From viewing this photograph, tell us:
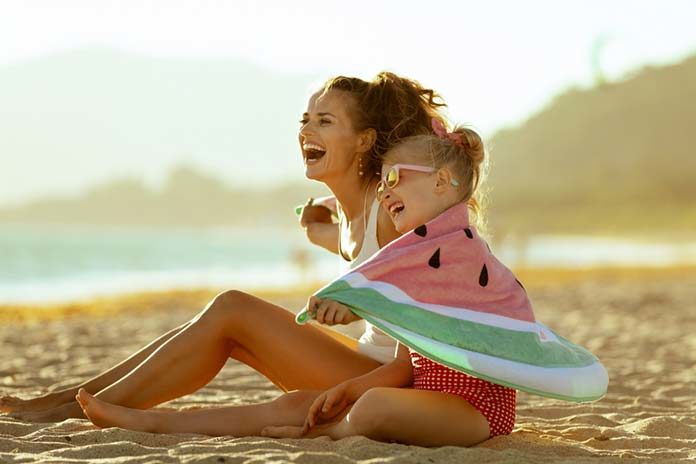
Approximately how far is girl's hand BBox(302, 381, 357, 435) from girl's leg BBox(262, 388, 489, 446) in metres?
0.08

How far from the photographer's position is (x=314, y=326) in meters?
3.39

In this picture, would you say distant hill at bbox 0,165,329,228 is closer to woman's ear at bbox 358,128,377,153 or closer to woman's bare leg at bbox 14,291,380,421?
woman's ear at bbox 358,128,377,153

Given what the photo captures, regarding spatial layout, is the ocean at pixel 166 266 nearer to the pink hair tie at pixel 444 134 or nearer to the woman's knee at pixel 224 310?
the woman's knee at pixel 224 310

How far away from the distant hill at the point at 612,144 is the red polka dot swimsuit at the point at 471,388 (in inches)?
2449

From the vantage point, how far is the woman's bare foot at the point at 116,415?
3.15m

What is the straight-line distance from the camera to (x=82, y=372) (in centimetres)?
522

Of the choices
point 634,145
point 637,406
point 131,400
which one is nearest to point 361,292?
point 131,400

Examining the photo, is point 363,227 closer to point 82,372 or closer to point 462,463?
Answer: point 462,463

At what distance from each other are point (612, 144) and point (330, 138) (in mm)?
72254

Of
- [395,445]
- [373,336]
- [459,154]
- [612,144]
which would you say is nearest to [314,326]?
[373,336]

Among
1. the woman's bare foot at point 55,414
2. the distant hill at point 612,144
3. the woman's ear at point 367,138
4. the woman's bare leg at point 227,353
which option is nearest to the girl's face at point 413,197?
the woman's ear at point 367,138

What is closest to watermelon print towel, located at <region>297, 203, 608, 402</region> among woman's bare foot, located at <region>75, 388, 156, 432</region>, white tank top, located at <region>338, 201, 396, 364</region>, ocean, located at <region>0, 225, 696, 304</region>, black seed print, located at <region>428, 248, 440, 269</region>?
black seed print, located at <region>428, 248, 440, 269</region>

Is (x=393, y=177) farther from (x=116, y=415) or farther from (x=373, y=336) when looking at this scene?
(x=116, y=415)

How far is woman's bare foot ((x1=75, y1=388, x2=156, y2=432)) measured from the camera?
315 centimetres
